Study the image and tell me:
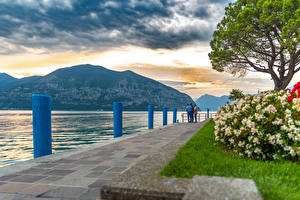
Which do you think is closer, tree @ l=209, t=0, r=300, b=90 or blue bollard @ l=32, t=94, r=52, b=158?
blue bollard @ l=32, t=94, r=52, b=158

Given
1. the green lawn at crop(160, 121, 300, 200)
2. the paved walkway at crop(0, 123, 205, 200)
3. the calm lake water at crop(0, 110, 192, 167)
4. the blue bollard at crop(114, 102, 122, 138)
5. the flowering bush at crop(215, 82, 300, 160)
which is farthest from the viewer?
the calm lake water at crop(0, 110, 192, 167)

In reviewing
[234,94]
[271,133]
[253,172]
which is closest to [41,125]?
[253,172]

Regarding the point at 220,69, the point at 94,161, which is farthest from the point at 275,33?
the point at 94,161

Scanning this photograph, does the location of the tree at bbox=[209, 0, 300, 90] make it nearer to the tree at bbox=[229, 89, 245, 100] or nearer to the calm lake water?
the tree at bbox=[229, 89, 245, 100]

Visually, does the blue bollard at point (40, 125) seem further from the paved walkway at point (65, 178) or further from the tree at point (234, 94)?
the tree at point (234, 94)

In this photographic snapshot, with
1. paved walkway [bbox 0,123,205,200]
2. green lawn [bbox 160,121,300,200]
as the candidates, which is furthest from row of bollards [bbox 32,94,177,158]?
green lawn [bbox 160,121,300,200]

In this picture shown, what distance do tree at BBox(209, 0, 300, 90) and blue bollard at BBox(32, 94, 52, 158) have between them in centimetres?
1773

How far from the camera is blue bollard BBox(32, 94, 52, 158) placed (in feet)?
20.1

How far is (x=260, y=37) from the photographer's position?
1984cm

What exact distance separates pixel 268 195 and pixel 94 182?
2696mm

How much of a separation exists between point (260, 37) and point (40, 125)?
20.3 metres

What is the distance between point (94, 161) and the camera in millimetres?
5379

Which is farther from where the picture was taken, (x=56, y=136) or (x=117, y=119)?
(x=56, y=136)

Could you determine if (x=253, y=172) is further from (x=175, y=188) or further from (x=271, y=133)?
(x=175, y=188)
